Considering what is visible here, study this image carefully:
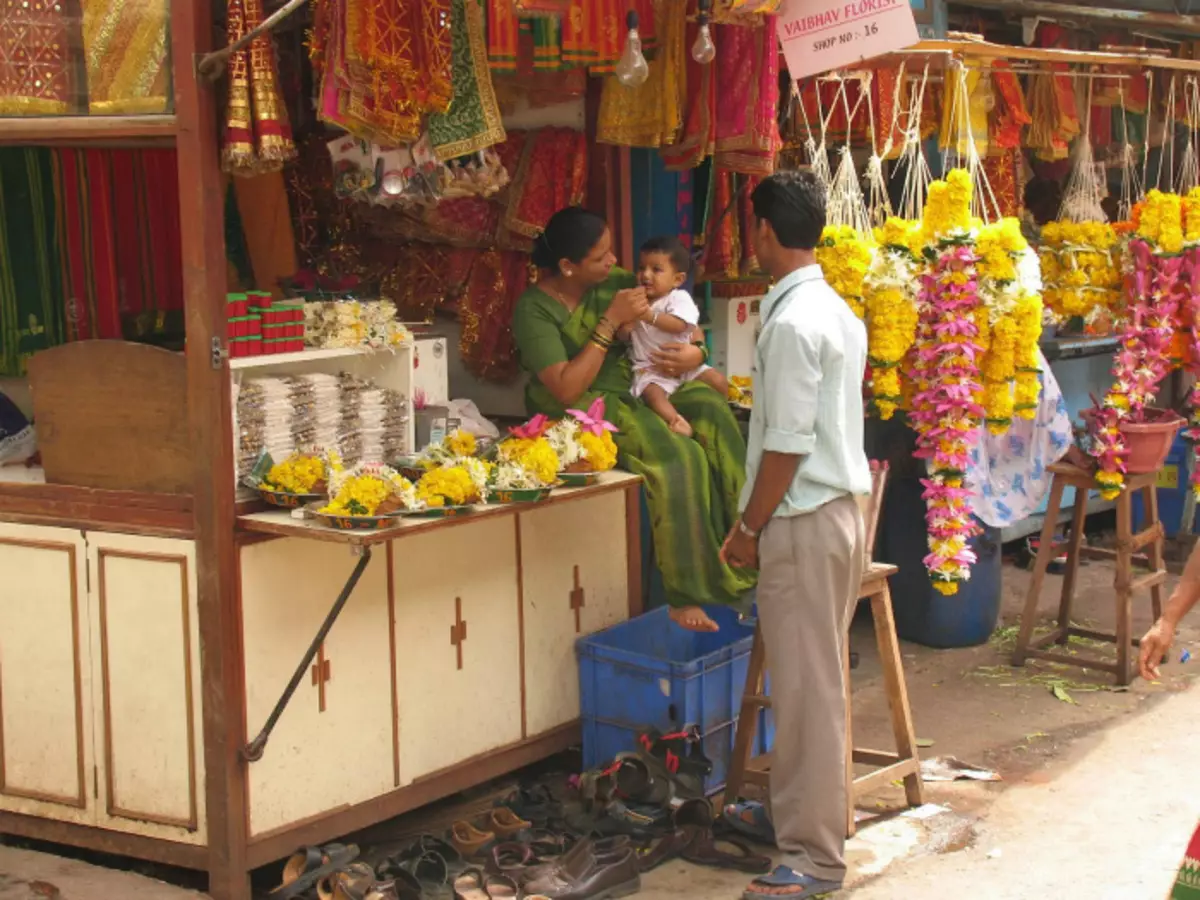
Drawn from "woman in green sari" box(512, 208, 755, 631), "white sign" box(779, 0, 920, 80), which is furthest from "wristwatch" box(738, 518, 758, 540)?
"white sign" box(779, 0, 920, 80)

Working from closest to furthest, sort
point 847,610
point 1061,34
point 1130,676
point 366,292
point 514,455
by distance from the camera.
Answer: point 847,610 < point 514,455 < point 366,292 < point 1130,676 < point 1061,34

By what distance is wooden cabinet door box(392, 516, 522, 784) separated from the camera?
502cm

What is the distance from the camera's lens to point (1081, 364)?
9.31 meters

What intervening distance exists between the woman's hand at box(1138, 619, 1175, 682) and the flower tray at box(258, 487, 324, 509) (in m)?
2.31

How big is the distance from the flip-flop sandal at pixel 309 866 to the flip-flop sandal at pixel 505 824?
19.1 inches

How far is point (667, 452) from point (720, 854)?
55.9 inches

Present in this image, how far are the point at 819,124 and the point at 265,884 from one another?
14.0 ft

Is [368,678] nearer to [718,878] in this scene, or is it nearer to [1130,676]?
[718,878]

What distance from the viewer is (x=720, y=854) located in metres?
4.88

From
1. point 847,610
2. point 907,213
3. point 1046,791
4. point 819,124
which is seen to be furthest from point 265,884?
point 819,124

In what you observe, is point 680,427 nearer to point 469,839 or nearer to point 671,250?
point 671,250

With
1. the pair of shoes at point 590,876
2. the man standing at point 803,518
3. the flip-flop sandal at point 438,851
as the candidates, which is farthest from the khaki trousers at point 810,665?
the flip-flop sandal at point 438,851

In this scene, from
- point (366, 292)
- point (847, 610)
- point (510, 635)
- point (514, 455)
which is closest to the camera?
point (847, 610)

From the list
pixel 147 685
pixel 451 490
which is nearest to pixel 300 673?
pixel 147 685
